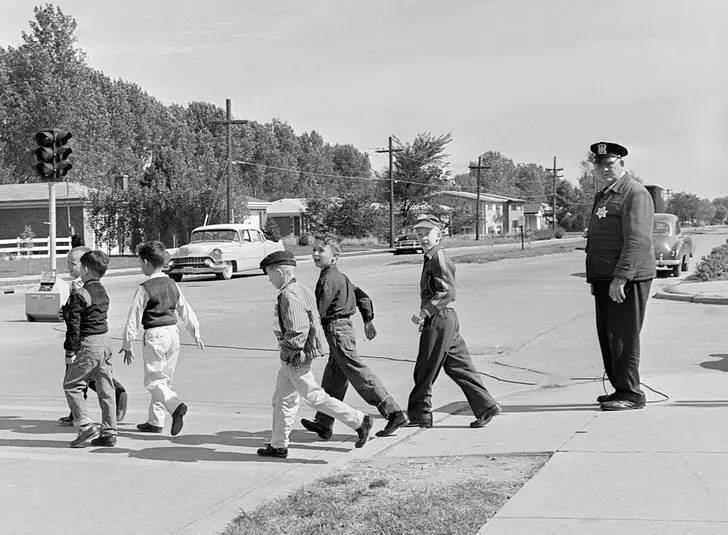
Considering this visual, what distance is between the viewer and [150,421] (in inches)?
305

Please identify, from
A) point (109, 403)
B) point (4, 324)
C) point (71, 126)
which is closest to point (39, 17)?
point (71, 126)

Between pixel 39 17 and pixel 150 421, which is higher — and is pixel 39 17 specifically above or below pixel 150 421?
above

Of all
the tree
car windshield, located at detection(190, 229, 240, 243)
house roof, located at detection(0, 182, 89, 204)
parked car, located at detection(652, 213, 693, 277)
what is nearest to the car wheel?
car windshield, located at detection(190, 229, 240, 243)

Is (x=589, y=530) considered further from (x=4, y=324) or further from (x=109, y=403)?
(x=4, y=324)

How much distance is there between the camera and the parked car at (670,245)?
27.1 metres

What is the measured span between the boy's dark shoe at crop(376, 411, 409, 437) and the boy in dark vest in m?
1.55

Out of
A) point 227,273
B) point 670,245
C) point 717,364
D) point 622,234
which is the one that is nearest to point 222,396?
point 622,234

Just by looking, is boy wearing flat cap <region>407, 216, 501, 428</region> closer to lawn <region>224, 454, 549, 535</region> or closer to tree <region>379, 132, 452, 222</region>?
lawn <region>224, 454, 549, 535</region>

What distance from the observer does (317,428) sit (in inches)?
293

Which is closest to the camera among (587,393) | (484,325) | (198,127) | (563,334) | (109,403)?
(109,403)

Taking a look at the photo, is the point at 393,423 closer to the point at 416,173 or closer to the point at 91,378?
the point at 91,378

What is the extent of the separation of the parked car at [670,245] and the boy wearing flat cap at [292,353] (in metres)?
21.4

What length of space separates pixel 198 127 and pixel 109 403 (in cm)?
11076

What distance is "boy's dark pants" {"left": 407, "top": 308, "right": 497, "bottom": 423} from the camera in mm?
7441
